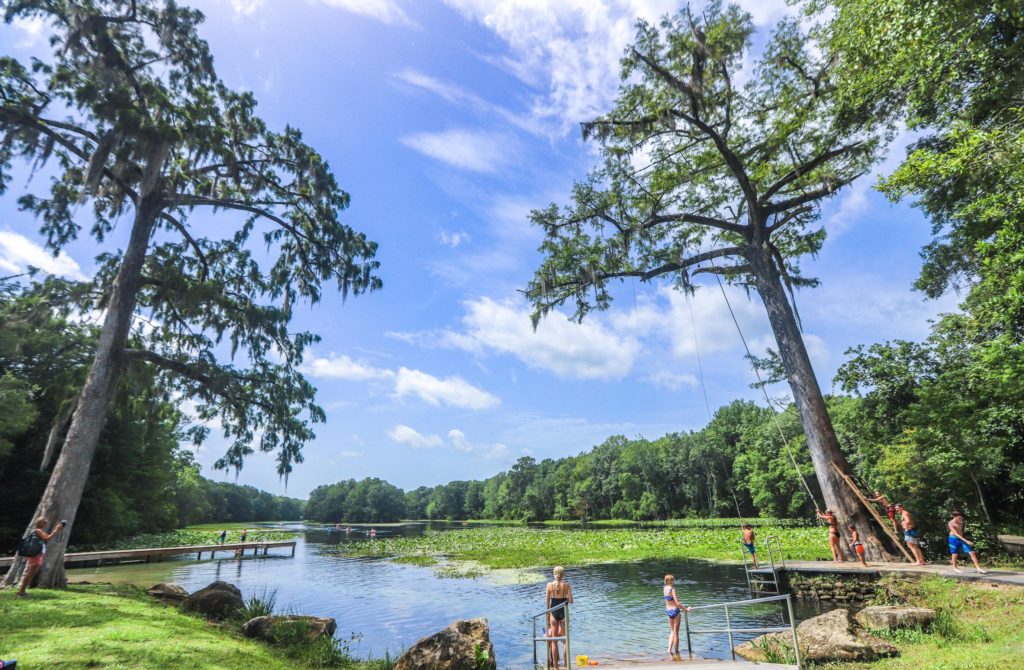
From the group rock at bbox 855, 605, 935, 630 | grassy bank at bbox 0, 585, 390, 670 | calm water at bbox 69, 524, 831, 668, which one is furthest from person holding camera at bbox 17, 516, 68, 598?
rock at bbox 855, 605, 935, 630

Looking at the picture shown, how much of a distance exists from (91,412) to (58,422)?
12.1ft

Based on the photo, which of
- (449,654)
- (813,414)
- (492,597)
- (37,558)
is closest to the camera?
(449,654)

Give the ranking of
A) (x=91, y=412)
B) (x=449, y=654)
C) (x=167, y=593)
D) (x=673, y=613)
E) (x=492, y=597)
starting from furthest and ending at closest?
1. (x=492, y=597)
2. (x=91, y=412)
3. (x=167, y=593)
4. (x=673, y=613)
5. (x=449, y=654)

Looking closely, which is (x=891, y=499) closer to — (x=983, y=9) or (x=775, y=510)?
(x=983, y=9)

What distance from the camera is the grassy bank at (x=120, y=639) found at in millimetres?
6801

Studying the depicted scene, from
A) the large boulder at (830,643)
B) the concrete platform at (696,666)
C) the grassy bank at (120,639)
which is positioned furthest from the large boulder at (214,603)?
the large boulder at (830,643)

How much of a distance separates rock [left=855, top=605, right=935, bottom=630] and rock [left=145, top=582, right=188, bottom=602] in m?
16.8

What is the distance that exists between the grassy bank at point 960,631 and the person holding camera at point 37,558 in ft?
54.2

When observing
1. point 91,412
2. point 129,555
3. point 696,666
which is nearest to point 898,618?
point 696,666

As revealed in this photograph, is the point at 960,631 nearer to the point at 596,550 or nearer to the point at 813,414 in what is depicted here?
the point at 813,414

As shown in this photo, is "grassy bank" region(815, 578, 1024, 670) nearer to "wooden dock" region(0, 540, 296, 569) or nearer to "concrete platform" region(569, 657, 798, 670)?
"concrete platform" region(569, 657, 798, 670)

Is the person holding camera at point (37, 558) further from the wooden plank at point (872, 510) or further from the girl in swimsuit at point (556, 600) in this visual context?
the wooden plank at point (872, 510)

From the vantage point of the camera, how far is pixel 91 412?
516 inches

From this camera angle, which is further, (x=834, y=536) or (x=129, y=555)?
(x=129, y=555)
